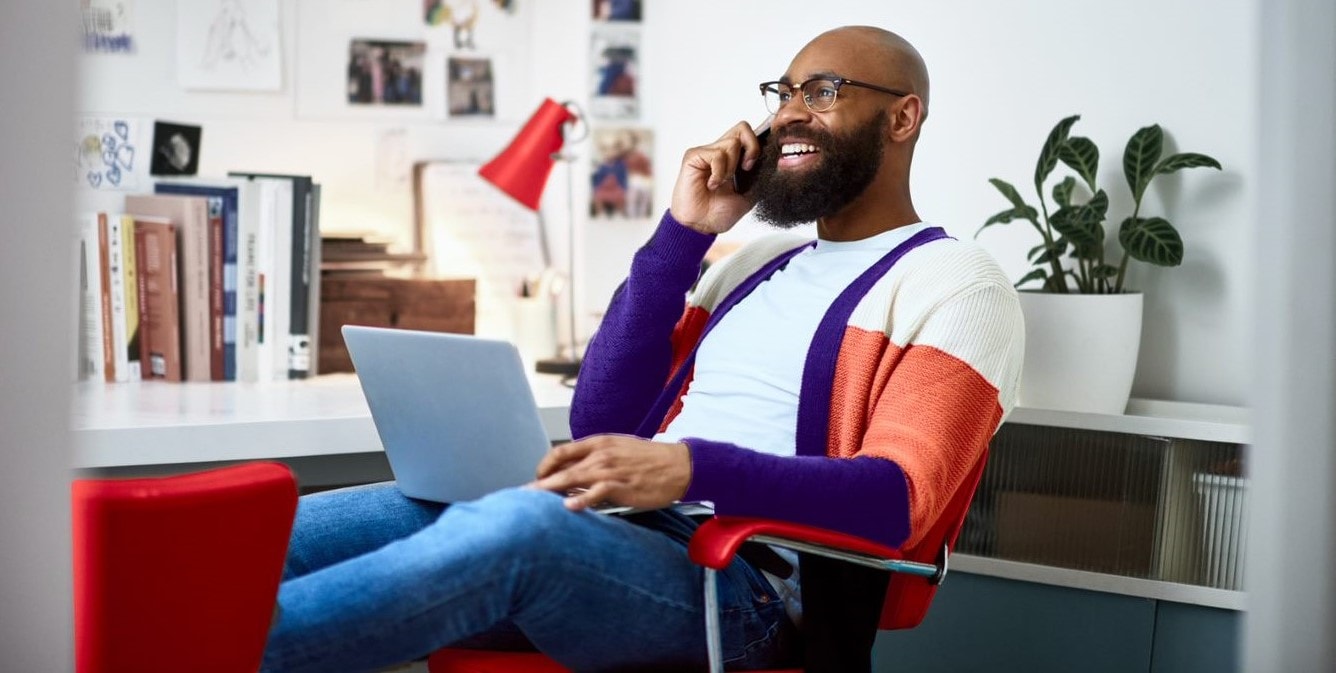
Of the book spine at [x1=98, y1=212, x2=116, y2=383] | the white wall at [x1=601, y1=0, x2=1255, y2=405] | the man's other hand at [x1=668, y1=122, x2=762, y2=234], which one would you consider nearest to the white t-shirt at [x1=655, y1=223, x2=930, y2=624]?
the man's other hand at [x1=668, y1=122, x2=762, y2=234]

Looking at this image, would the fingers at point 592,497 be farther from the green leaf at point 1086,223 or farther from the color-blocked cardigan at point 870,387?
the green leaf at point 1086,223

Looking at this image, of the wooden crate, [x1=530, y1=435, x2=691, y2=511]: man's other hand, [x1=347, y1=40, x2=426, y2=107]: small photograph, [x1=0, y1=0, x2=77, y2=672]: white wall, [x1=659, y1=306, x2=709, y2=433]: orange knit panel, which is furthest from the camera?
[x1=347, y1=40, x2=426, y2=107]: small photograph

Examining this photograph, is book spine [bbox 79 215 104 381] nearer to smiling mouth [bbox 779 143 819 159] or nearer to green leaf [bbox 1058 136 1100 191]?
smiling mouth [bbox 779 143 819 159]

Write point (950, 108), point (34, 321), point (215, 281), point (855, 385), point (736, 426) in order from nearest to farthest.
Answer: point (34, 321) < point (855, 385) < point (736, 426) < point (215, 281) < point (950, 108)

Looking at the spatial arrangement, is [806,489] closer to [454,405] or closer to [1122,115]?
[454,405]

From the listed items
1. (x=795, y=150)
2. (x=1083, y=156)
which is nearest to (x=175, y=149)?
(x=795, y=150)

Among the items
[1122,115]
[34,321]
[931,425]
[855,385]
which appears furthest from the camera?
[1122,115]

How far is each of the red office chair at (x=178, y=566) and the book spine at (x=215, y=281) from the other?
135cm

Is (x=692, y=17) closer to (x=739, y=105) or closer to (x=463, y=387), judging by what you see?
(x=739, y=105)

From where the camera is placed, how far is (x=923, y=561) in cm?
165

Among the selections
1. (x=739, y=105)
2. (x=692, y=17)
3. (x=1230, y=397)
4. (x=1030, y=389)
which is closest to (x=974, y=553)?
(x=1030, y=389)

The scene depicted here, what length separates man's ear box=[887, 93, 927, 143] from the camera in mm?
1974

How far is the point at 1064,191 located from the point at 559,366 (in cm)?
105

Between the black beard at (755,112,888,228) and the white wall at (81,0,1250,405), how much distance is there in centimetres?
53
